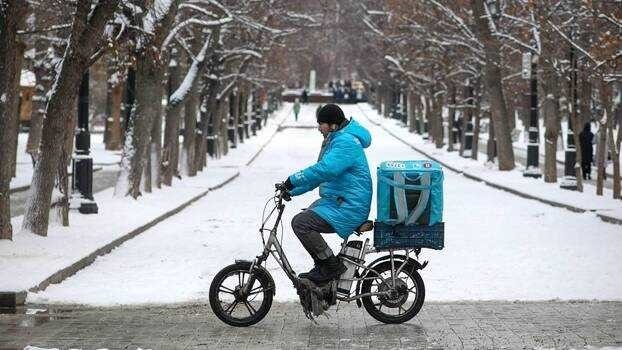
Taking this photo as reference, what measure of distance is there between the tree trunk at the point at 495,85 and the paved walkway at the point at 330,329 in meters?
26.5

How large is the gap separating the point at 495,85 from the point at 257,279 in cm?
2942

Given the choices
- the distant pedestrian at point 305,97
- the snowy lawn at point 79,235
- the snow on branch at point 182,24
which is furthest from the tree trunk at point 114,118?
the distant pedestrian at point 305,97

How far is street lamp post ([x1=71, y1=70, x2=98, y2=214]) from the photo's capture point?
21188 mm

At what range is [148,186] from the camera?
27.6 metres

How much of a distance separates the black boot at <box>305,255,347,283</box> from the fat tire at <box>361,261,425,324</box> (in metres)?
0.30

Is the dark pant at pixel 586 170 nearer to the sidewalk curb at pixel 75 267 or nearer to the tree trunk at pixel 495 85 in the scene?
the tree trunk at pixel 495 85

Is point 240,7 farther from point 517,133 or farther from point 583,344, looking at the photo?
point 517,133

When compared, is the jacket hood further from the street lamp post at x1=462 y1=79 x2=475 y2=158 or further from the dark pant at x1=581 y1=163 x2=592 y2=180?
the street lamp post at x1=462 y1=79 x2=475 y2=158

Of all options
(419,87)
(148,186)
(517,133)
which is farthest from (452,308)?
(517,133)

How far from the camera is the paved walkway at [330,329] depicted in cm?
916

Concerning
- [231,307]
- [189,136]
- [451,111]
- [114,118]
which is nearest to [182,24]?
[189,136]

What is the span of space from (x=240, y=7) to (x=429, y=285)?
2337 cm

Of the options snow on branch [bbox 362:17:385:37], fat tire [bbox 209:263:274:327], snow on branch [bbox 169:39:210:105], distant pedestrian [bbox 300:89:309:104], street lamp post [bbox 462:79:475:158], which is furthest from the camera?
distant pedestrian [bbox 300:89:309:104]

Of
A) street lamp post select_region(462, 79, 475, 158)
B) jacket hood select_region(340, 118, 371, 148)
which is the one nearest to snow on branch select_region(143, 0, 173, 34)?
jacket hood select_region(340, 118, 371, 148)
